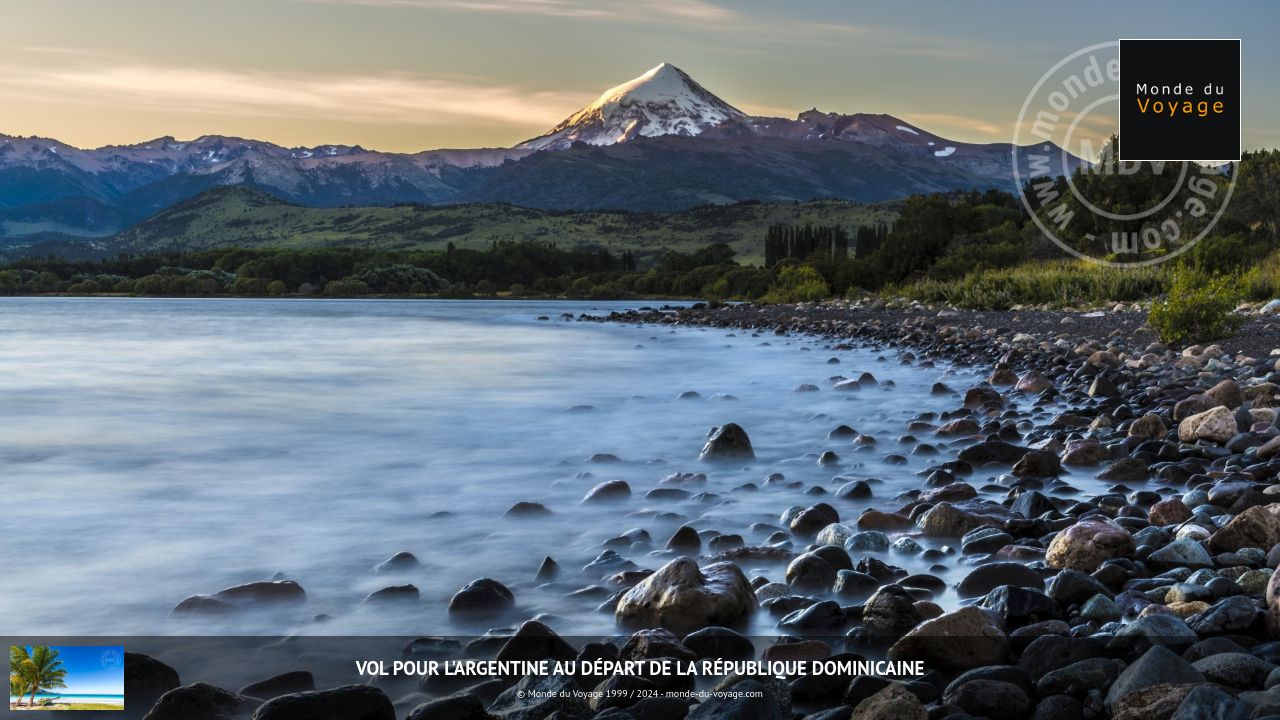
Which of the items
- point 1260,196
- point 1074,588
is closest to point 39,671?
point 1074,588

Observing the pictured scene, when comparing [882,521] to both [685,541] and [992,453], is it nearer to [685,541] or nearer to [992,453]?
[685,541]

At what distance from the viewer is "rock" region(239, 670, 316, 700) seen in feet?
12.4

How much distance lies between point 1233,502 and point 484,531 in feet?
15.8

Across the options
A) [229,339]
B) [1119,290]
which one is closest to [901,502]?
[1119,290]

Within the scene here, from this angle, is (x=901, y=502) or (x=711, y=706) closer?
(x=711, y=706)

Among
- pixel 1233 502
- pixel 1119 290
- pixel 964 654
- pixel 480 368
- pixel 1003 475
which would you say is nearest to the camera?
pixel 964 654

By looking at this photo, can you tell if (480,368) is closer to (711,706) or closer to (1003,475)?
(1003,475)

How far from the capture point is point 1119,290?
27859 millimetres

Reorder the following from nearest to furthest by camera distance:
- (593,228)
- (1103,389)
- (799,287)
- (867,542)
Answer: (867,542) → (1103,389) → (799,287) → (593,228)

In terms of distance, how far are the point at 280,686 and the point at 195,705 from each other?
390 millimetres

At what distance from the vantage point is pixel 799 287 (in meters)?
58.8

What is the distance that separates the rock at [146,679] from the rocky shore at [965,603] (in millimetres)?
16

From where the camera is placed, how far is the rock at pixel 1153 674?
3.06 metres

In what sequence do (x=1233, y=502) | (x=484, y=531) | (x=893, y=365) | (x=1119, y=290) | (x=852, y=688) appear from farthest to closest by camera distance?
(x=1119, y=290)
(x=893, y=365)
(x=484, y=531)
(x=1233, y=502)
(x=852, y=688)
